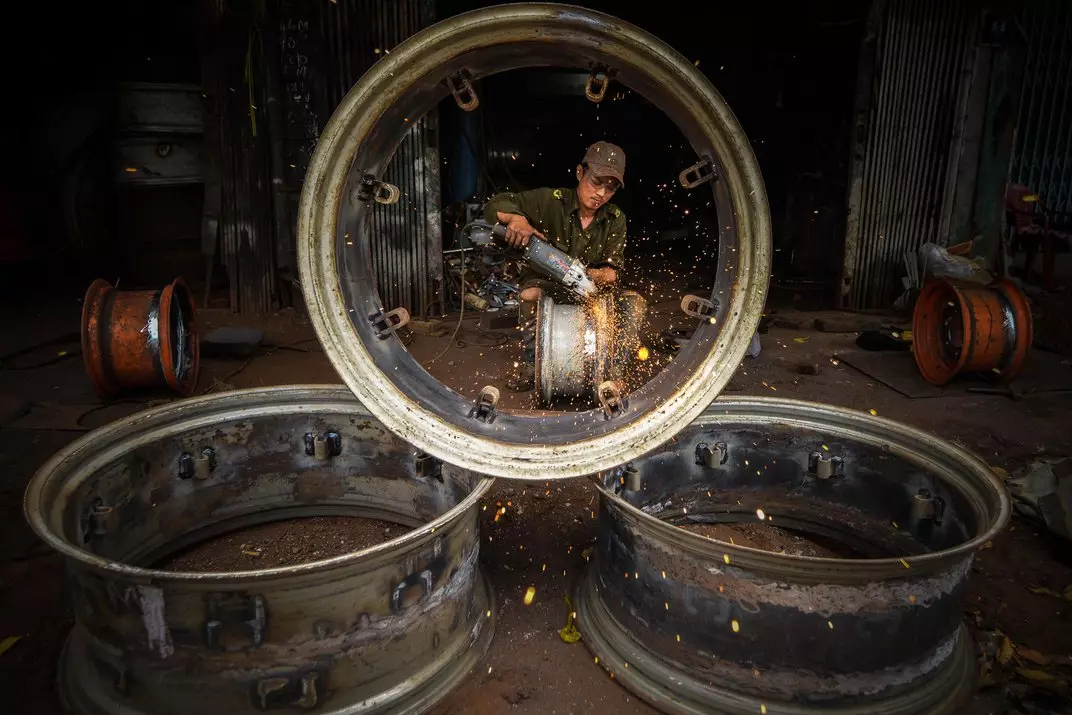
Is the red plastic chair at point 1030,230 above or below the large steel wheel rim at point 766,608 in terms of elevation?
above

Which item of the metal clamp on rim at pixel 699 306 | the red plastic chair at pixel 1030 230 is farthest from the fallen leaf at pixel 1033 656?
the red plastic chair at pixel 1030 230

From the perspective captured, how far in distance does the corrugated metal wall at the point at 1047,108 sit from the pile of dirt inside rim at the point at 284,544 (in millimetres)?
10884

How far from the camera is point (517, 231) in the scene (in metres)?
4.16

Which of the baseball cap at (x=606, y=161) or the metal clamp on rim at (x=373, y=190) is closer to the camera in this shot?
the metal clamp on rim at (x=373, y=190)

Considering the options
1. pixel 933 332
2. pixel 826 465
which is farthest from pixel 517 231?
pixel 933 332

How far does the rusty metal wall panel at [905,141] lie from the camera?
7656 millimetres

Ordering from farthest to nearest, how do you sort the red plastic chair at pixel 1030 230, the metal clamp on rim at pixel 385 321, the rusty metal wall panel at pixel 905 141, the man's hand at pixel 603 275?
1. the red plastic chair at pixel 1030 230
2. the rusty metal wall panel at pixel 905 141
3. the man's hand at pixel 603 275
4. the metal clamp on rim at pixel 385 321

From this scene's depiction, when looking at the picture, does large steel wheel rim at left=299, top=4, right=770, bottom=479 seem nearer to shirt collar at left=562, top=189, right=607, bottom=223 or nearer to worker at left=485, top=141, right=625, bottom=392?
worker at left=485, top=141, right=625, bottom=392

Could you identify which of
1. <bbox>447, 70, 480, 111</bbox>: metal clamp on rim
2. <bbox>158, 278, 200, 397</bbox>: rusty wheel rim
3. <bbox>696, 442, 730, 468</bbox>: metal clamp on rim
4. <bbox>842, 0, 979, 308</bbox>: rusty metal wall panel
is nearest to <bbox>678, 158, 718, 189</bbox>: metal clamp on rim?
<bbox>447, 70, 480, 111</bbox>: metal clamp on rim

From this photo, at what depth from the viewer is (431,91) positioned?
2.63m

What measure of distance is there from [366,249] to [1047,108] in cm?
1186

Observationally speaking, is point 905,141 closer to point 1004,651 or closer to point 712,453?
point 712,453

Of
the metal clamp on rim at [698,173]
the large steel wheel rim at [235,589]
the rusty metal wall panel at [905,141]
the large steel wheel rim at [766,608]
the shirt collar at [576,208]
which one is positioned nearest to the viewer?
the large steel wheel rim at [235,589]

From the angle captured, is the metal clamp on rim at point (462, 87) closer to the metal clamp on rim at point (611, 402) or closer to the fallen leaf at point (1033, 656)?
the metal clamp on rim at point (611, 402)
